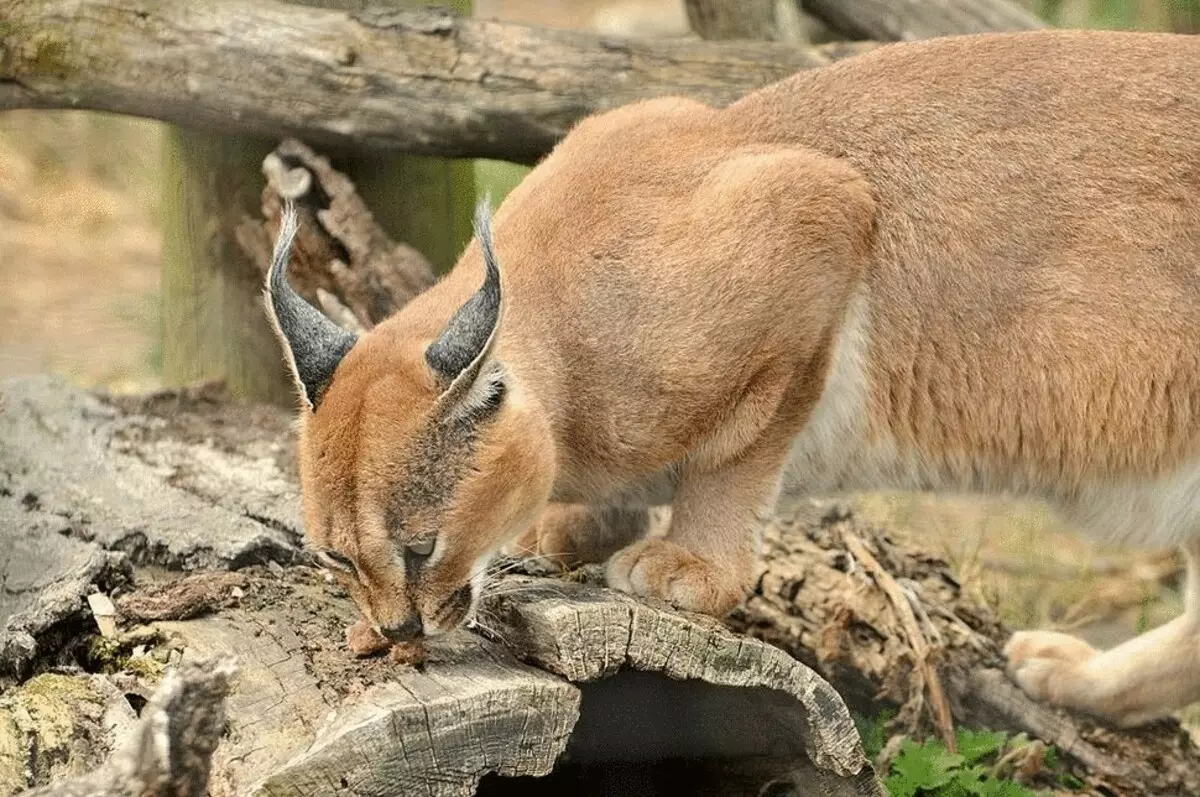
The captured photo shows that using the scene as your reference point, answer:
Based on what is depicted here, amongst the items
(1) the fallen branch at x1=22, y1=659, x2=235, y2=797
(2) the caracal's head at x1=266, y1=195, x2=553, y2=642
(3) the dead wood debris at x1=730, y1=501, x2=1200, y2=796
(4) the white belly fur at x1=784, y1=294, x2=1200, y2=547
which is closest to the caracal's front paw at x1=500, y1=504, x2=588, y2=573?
(3) the dead wood debris at x1=730, y1=501, x2=1200, y2=796

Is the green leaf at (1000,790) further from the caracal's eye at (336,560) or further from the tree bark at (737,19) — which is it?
the tree bark at (737,19)

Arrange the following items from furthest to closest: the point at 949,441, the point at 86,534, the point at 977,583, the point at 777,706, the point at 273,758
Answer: the point at 977,583 < the point at 949,441 < the point at 86,534 < the point at 777,706 < the point at 273,758

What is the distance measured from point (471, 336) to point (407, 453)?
318mm

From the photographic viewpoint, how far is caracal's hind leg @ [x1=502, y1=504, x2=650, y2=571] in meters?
4.77

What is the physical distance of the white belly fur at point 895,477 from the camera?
456 centimetres

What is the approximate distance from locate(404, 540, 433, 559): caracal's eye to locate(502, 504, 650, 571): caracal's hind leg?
101 centimetres

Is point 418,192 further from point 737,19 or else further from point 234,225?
point 737,19

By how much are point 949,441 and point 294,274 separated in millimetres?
Answer: 2418

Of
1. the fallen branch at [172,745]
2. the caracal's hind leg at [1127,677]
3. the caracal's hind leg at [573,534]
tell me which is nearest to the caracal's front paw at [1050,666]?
the caracal's hind leg at [1127,677]

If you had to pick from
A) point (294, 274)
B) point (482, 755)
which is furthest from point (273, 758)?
point (294, 274)

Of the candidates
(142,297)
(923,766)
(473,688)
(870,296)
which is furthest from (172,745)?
(142,297)

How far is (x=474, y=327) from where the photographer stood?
354cm

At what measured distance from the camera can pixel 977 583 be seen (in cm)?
629

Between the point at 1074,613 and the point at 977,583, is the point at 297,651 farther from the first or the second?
the point at 1074,613
